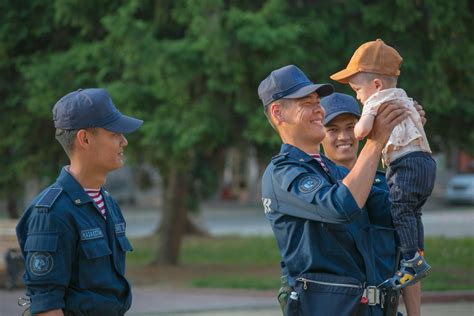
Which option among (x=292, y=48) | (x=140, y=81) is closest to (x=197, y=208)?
(x=140, y=81)

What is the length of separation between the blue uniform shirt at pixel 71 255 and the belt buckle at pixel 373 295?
1043 millimetres

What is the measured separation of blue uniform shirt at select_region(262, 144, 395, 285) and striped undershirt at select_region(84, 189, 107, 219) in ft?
2.35

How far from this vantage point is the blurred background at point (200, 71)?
42.9 feet

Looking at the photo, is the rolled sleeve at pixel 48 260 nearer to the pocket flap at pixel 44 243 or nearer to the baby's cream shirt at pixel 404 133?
the pocket flap at pixel 44 243

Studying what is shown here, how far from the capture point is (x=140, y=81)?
14.0 meters

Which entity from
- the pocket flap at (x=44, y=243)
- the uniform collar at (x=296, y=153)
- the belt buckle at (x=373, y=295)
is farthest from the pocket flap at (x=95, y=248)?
the belt buckle at (x=373, y=295)

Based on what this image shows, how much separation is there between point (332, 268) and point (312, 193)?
1.21ft

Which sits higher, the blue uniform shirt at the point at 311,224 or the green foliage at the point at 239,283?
the blue uniform shirt at the point at 311,224

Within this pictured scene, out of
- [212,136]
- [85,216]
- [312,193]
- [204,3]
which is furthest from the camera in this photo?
[212,136]

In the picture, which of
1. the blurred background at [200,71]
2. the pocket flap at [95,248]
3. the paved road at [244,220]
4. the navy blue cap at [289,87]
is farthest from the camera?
the paved road at [244,220]

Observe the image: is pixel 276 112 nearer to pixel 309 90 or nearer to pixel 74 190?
pixel 309 90

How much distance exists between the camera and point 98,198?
13.6 ft

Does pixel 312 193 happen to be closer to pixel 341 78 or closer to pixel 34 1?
pixel 341 78

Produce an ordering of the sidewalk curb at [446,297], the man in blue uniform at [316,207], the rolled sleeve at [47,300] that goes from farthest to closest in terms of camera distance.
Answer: the sidewalk curb at [446,297] → the rolled sleeve at [47,300] → the man in blue uniform at [316,207]
